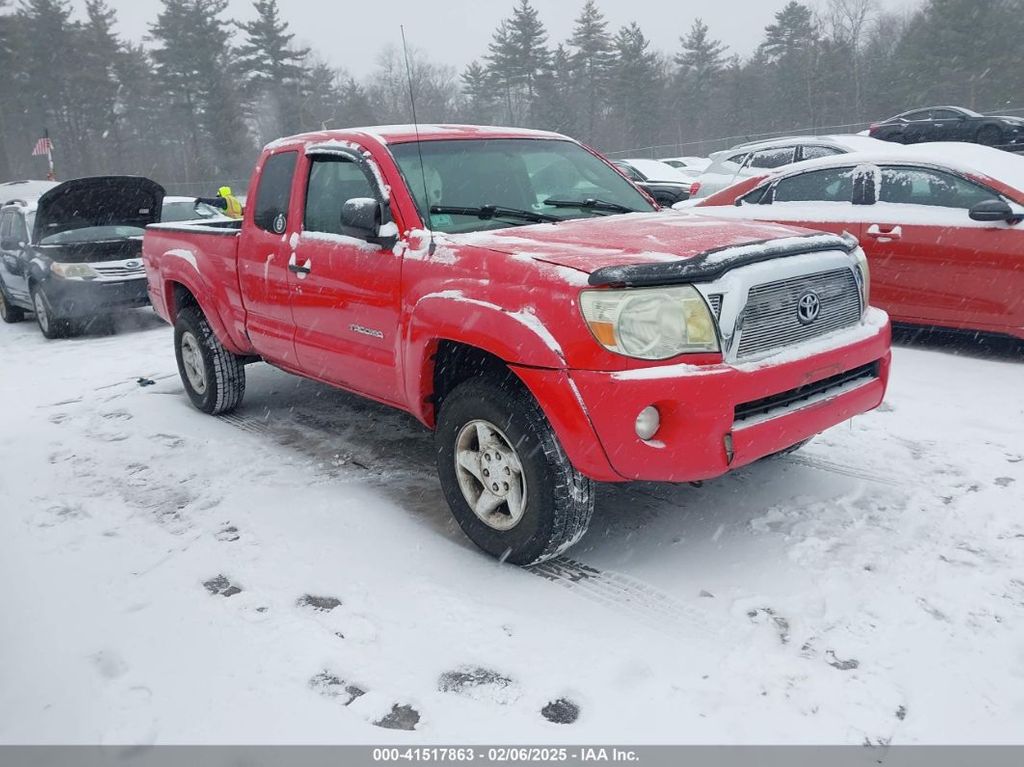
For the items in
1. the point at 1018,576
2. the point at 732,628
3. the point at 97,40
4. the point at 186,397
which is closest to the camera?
the point at 732,628

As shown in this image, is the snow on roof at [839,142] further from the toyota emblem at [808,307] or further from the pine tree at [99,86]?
the pine tree at [99,86]

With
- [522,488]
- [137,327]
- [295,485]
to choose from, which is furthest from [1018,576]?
[137,327]

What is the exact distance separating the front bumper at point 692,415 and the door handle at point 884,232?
12.5ft

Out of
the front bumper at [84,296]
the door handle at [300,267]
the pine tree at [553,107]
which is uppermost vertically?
the pine tree at [553,107]

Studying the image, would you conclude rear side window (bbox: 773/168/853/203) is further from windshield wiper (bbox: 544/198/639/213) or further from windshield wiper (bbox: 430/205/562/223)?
windshield wiper (bbox: 430/205/562/223)

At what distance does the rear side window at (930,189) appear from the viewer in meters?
6.34

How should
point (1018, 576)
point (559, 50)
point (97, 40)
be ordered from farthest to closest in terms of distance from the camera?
1. point (559, 50)
2. point (97, 40)
3. point (1018, 576)

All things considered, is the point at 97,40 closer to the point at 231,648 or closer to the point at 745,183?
the point at 745,183

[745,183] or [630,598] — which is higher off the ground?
[745,183]

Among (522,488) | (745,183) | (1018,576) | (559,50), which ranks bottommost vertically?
(1018,576)

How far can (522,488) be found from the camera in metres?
3.48

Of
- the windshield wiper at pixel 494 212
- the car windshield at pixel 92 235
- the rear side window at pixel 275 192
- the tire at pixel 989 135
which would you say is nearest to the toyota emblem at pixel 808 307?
the windshield wiper at pixel 494 212

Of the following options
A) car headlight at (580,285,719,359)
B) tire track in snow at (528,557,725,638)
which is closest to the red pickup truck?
car headlight at (580,285,719,359)

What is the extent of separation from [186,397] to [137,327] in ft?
15.2
